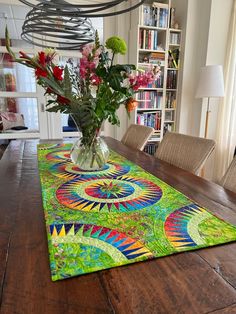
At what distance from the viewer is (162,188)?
1037 millimetres

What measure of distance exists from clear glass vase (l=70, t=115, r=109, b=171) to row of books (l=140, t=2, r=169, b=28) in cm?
230

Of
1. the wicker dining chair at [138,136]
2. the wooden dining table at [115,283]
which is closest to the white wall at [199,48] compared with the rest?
the wicker dining chair at [138,136]

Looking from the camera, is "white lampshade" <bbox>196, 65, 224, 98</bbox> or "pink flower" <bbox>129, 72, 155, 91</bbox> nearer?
"pink flower" <bbox>129, 72, 155, 91</bbox>

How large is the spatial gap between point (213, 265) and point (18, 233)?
53cm

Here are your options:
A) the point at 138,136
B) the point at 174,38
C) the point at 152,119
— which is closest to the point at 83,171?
the point at 138,136

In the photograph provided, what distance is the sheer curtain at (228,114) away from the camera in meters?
2.69

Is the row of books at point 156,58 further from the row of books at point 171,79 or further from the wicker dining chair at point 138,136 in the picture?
the wicker dining chair at point 138,136

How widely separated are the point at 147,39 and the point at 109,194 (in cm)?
265

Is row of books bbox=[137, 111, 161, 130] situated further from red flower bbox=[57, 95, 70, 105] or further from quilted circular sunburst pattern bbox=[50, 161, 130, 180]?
red flower bbox=[57, 95, 70, 105]

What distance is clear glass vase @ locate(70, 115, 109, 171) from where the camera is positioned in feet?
4.09

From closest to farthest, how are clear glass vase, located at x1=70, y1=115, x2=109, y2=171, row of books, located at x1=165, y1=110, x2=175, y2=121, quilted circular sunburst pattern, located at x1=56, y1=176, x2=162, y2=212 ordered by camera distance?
quilted circular sunburst pattern, located at x1=56, y1=176, x2=162, y2=212 → clear glass vase, located at x1=70, y1=115, x2=109, y2=171 → row of books, located at x1=165, y1=110, x2=175, y2=121

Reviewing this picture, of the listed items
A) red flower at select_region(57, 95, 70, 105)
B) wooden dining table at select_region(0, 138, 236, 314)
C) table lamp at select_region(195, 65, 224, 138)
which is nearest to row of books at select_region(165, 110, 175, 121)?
table lamp at select_region(195, 65, 224, 138)

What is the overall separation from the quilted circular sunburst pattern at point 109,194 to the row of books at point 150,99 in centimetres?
221

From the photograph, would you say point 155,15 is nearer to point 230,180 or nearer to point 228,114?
point 228,114
